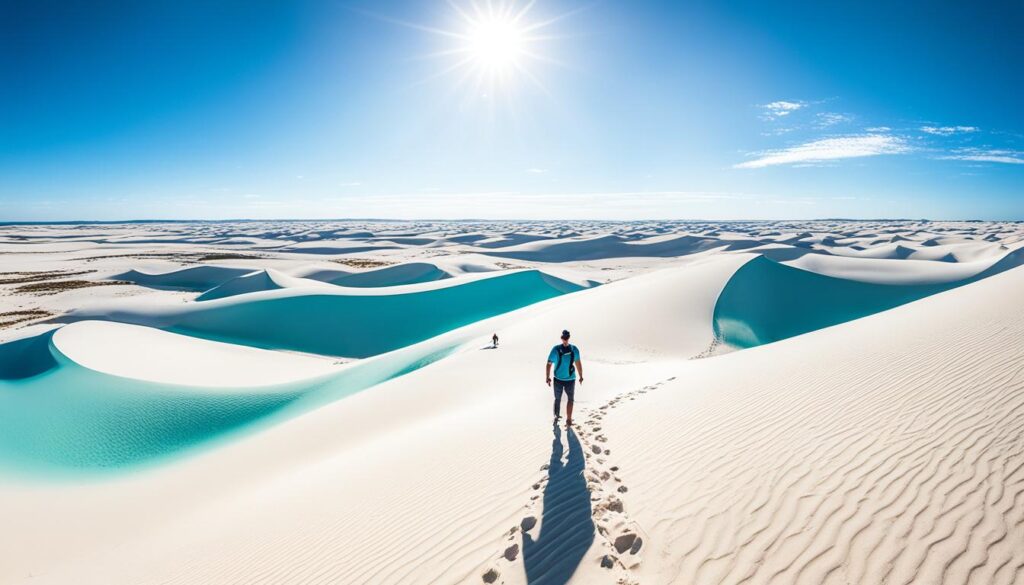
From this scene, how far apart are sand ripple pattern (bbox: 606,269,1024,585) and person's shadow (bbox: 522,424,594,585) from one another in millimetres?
577

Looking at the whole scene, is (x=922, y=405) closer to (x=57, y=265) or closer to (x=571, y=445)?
(x=571, y=445)

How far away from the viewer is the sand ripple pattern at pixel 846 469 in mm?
3273

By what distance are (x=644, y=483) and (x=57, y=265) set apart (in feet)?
261

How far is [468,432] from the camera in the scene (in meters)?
7.36

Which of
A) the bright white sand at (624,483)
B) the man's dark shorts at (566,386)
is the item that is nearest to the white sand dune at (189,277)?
the bright white sand at (624,483)

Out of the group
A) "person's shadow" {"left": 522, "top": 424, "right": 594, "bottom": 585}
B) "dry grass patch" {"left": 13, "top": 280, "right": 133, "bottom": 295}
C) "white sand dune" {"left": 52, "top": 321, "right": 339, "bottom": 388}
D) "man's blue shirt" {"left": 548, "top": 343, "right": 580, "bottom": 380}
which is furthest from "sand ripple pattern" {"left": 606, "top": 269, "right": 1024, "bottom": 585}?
"dry grass patch" {"left": 13, "top": 280, "right": 133, "bottom": 295}

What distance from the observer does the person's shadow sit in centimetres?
367

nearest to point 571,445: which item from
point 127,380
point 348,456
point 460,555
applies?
point 460,555

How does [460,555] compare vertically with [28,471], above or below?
above

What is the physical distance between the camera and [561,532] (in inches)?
162

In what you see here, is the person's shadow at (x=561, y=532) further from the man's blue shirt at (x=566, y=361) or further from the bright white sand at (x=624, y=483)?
the man's blue shirt at (x=566, y=361)

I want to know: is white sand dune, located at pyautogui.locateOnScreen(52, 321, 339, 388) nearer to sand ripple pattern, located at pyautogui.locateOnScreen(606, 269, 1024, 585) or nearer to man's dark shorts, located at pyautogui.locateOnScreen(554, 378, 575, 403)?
man's dark shorts, located at pyautogui.locateOnScreen(554, 378, 575, 403)

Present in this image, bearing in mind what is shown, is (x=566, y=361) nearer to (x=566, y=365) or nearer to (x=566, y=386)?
(x=566, y=365)

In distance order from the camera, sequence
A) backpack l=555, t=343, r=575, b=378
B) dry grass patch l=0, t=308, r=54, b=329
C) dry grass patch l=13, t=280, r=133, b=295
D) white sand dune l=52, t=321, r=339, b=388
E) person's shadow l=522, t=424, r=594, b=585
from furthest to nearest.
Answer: dry grass patch l=13, t=280, r=133, b=295 < dry grass patch l=0, t=308, r=54, b=329 < white sand dune l=52, t=321, r=339, b=388 < backpack l=555, t=343, r=575, b=378 < person's shadow l=522, t=424, r=594, b=585
